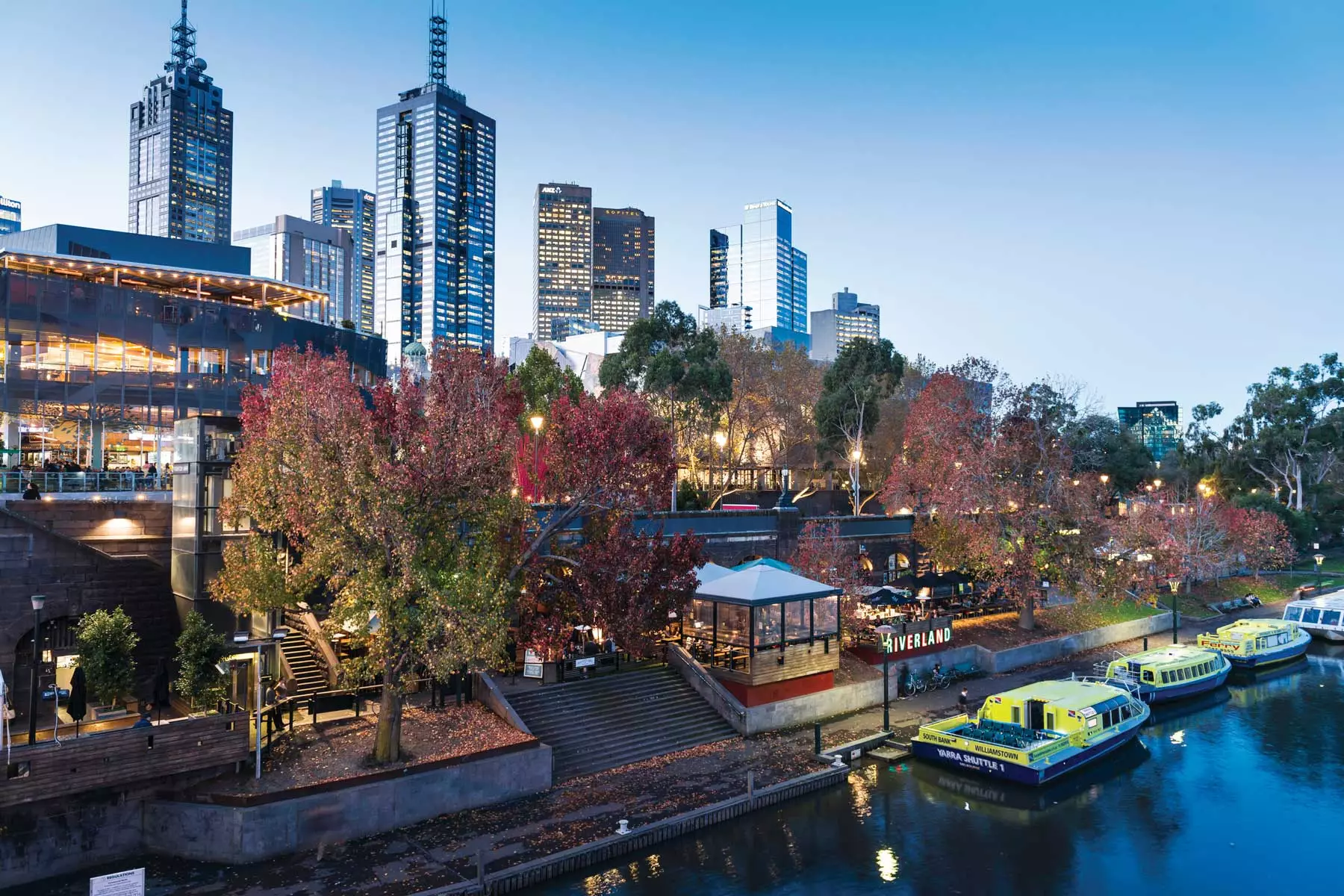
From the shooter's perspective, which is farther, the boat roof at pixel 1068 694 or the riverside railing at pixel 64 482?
the riverside railing at pixel 64 482

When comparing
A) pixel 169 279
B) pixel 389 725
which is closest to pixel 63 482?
pixel 389 725

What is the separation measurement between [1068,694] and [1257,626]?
78.7 feet

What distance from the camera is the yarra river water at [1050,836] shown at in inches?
807

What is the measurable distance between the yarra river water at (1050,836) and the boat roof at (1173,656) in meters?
6.41

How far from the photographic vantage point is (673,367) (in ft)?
202

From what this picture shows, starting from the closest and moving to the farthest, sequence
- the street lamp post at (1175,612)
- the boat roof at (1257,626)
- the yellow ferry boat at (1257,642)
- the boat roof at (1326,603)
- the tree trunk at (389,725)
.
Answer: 1. the tree trunk at (389,725)
2. the yellow ferry boat at (1257,642)
3. the boat roof at (1257,626)
4. the street lamp post at (1175,612)
5. the boat roof at (1326,603)

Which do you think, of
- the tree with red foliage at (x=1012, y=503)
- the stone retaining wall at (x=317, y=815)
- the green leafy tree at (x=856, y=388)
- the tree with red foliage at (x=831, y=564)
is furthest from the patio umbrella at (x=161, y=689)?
the green leafy tree at (x=856, y=388)

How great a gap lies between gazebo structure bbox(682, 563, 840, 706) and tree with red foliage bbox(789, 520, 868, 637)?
2.04 metres

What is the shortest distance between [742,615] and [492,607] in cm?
1167

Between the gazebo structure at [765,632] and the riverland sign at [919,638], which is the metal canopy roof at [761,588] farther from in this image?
the riverland sign at [919,638]

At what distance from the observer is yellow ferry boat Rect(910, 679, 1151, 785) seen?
1076 inches

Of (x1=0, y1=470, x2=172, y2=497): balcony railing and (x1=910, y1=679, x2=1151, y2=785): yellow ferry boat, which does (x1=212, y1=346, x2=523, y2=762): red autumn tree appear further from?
(x1=910, y1=679, x2=1151, y2=785): yellow ferry boat

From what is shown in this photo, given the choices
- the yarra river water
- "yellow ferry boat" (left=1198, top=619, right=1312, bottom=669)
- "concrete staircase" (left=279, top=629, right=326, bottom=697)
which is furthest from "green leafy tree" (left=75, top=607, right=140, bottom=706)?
"yellow ferry boat" (left=1198, top=619, right=1312, bottom=669)

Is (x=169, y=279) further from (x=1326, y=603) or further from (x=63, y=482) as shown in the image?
(x=1326, y=603)
